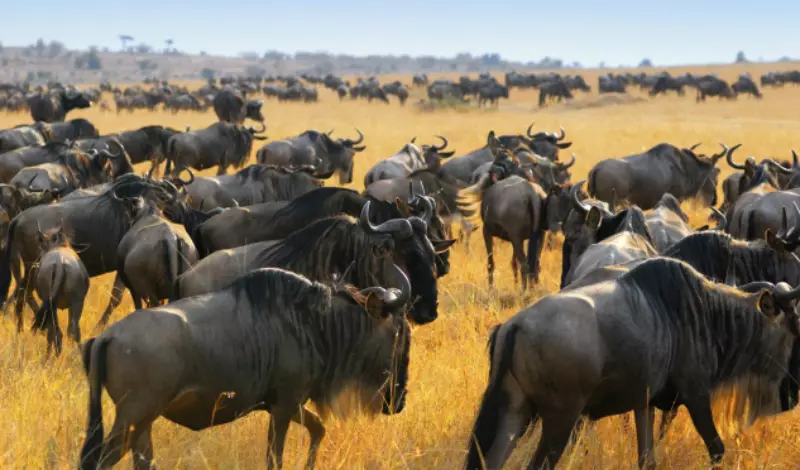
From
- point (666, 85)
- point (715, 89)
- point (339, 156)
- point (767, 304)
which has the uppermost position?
point (767, 304)

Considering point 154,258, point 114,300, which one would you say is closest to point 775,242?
point 154,258

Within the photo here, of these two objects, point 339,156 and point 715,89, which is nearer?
point 339,156

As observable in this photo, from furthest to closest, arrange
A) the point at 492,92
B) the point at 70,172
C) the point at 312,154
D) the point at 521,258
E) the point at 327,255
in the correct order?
the point at 492,92 < the point at 312,154 < the point at 70,172 < the point at 521,258 < the point at 327,255

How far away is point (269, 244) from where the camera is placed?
5699 mm

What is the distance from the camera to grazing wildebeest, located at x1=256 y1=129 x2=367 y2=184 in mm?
15102

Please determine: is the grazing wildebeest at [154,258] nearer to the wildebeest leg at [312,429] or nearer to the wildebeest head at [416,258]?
the wildebeest head at [416,258]

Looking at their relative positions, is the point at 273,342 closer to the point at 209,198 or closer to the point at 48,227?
the point at 48,227

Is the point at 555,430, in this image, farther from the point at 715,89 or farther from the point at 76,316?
the point at 715,89

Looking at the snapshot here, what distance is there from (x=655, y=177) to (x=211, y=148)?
8.35 metres

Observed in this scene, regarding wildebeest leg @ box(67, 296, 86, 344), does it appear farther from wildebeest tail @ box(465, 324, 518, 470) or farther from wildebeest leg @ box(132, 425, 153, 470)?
wildebeest tail @ box(465, 324, 518, 470)

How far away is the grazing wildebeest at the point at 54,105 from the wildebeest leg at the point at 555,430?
24.0 meters

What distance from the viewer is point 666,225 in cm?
694

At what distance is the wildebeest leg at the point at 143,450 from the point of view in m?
3.74

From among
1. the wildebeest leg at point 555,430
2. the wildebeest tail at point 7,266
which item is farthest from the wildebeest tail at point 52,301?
the wildebeest leg at point 555,430
